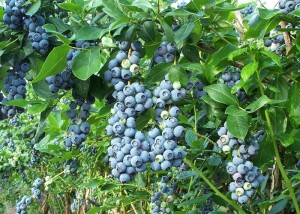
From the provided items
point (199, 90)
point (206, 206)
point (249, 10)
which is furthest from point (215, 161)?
point (249, 10)

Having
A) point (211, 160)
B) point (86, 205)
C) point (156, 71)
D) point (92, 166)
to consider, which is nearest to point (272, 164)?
point (211, 160)

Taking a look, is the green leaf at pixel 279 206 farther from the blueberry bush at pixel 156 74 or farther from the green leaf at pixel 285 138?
the green leaf at pixel 285 138

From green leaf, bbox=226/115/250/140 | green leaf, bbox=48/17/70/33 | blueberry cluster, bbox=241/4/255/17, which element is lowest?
blueberry cluster, bbox=241/4/255/17

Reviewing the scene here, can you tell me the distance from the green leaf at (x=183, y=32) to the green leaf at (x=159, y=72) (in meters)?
0.10

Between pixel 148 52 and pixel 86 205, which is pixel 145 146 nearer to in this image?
pixel 148 52

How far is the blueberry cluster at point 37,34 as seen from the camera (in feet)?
4.66

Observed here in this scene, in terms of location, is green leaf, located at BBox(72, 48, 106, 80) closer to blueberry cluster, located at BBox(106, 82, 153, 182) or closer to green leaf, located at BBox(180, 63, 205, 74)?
blueberry cluster, located at BBox(106, 82, 153, 182)

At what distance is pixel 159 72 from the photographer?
1366mm

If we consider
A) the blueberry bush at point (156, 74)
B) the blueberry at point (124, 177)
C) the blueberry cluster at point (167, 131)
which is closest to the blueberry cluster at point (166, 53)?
the blueberry bush at point (156, 74)

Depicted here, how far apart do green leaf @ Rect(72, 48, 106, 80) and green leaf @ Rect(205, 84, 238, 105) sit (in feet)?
0.94

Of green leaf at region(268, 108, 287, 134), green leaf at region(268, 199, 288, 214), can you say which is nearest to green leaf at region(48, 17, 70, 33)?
green leaf at region(268, 108, 287, 134)

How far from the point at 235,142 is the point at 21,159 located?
307cm

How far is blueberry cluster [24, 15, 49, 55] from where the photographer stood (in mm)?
1420

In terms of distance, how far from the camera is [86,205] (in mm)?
4781
